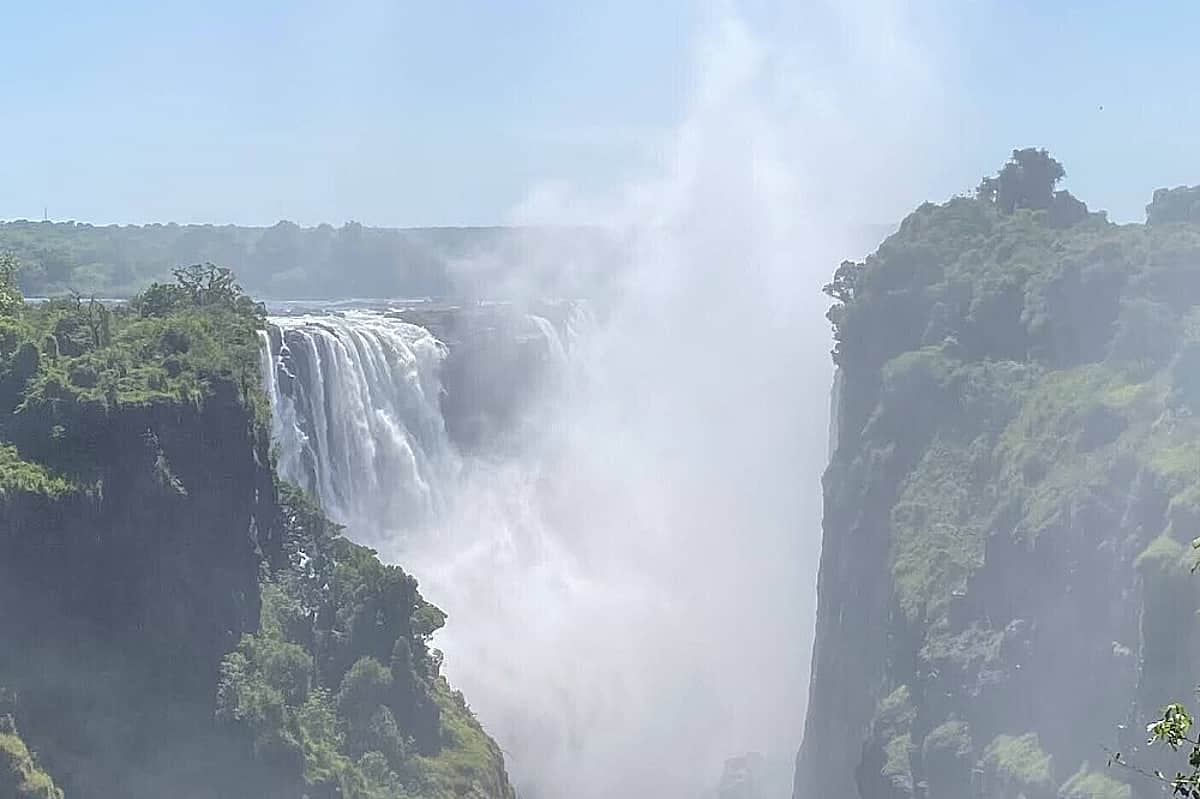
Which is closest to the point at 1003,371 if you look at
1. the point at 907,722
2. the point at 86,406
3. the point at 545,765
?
the point at 907,722

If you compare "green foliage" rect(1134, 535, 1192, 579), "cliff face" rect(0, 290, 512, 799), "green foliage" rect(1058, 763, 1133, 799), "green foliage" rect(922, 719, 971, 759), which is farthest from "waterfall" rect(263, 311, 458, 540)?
"green foliage" rect(1134, 535, 1192, 579)

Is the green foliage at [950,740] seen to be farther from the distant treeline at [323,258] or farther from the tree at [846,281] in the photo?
the distant treeline at [323,258]

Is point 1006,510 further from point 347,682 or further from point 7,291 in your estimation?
point 7,291

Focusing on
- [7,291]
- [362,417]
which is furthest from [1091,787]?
[362,417]

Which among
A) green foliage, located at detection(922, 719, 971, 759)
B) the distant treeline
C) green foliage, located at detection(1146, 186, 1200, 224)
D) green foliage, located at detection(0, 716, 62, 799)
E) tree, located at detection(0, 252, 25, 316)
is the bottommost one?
green foliage, located at detection(922, 719, 971, 759)

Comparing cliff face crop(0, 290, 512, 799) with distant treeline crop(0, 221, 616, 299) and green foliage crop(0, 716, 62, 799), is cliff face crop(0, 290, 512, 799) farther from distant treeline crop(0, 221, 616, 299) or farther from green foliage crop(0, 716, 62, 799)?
distant treeline crop(0, 221, 616, 299)
